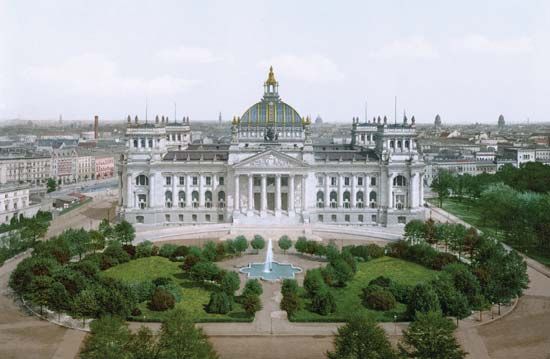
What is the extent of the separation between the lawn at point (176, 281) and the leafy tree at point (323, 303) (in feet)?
20.4

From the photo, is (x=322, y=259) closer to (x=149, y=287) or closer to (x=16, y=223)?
(x=149, y=287)

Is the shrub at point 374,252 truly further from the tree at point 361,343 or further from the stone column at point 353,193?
the tree at point 361,343

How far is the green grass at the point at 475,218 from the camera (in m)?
78.7

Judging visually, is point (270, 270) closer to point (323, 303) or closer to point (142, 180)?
point (323, 303)

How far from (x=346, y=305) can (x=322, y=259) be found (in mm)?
19743

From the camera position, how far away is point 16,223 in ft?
286

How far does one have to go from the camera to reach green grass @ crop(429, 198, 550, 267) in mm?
78669

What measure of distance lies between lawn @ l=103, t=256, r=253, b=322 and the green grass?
3985 centimetres

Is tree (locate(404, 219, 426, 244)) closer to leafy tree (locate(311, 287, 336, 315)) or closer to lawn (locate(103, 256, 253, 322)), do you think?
leafy tree (locate(311, 287, 336, 315))

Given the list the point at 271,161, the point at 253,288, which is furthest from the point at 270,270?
the point at 271,161

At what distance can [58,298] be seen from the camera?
2052 inches

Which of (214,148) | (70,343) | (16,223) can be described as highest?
(214,148)

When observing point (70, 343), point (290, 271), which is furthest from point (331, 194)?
point (70, 343)

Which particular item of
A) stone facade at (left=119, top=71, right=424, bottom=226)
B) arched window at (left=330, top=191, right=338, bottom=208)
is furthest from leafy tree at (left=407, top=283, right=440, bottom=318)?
arched window at (left=330, top=191, right=338, bottom=208)
